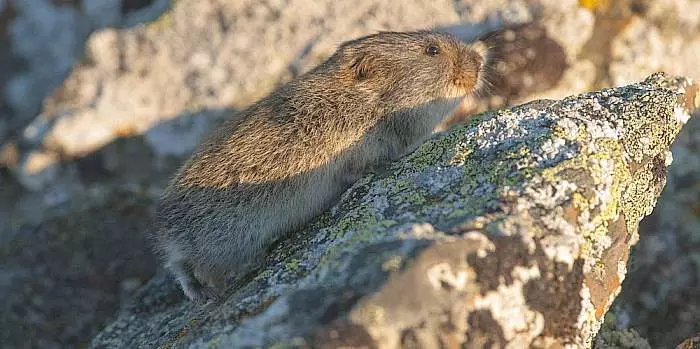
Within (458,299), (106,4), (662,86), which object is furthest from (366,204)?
(106,4)

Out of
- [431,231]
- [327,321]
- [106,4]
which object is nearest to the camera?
[327,321]

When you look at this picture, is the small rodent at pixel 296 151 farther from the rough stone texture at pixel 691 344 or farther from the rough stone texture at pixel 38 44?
the rough stone texture at pixel 38 44

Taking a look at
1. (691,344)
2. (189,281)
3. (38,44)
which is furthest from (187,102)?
(691,344)

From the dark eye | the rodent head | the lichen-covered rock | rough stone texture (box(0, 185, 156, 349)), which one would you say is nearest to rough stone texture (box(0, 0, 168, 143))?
rough stone texture (box(0, 185, 156, 349))

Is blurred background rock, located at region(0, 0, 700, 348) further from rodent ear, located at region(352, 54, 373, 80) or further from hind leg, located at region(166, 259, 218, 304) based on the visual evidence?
hind leg, located at region(166, 259, 218, 304)

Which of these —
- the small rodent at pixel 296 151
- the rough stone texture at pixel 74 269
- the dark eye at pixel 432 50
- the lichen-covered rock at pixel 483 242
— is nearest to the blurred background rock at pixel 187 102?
the rough stone texture at pixel 74 269

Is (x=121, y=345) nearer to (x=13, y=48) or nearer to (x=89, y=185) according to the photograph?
(x=89, y=185)
